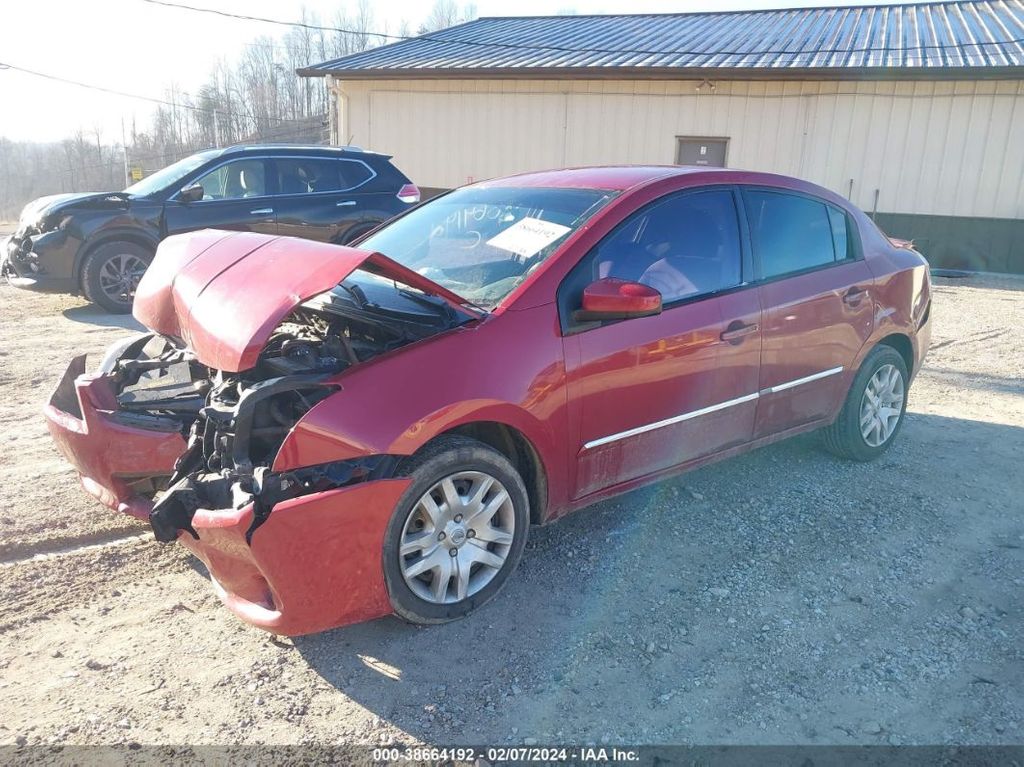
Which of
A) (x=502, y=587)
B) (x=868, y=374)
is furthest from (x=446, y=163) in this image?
(x=502, y=587)

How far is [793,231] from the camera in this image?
13.6 feet

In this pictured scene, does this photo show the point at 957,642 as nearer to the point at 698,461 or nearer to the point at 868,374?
the point at 698,461

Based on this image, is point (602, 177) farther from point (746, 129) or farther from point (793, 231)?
point (746, 129)

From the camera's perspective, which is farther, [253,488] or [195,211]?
[195,211]

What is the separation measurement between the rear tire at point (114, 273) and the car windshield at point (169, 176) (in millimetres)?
660

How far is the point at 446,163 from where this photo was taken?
57.0 feet

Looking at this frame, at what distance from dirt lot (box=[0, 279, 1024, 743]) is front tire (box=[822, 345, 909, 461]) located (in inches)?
11.4

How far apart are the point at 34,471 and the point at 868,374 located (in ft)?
15.7

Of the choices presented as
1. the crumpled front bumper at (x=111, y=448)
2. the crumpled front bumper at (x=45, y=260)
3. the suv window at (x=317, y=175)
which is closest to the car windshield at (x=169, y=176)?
the suv window at (x=317, y=175)

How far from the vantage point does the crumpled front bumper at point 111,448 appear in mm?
3025

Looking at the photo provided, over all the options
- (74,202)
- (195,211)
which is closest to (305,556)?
(195,211)

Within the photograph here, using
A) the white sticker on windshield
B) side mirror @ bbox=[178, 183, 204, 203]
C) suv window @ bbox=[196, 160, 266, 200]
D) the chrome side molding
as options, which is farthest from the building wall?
the white sticker on windshield

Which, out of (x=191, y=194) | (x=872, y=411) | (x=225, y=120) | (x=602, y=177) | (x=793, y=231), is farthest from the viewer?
(x=225, y=120)

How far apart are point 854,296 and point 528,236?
2.05 m
